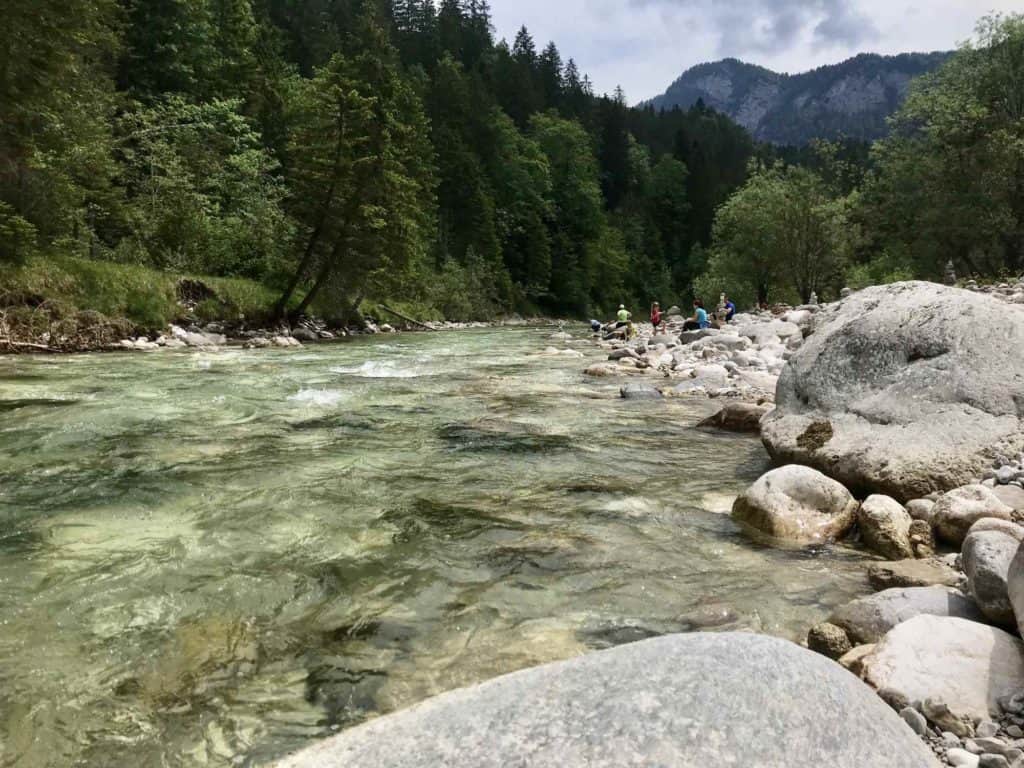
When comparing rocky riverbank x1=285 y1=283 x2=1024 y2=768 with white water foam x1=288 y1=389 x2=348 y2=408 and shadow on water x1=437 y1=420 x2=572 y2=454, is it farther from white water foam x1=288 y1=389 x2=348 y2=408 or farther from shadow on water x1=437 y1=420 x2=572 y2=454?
white water foam x1=288 y1=389 x2=348 y2=408

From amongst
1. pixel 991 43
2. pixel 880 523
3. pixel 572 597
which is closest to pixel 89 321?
pixel 572 597

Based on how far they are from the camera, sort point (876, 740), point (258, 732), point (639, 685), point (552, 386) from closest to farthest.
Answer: point (876, 740) → point (639, 685) → point (258, 732) → point (552, 386)

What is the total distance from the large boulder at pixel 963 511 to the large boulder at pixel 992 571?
105cm

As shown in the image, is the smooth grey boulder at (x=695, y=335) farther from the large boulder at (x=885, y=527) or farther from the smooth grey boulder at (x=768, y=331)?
the large boulder at (x=885, y=527)

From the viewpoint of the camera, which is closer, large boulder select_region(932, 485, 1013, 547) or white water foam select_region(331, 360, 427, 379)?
large boulder select_region(932, 485, 1013, 547)

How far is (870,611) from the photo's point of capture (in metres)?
3.52

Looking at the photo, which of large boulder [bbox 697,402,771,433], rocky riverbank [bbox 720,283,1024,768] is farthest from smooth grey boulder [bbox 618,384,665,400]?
rocky riverbank [bbox 720,283,1024,768]

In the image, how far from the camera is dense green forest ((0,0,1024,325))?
61.9ft

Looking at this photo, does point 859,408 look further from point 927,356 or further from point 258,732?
point 258,732

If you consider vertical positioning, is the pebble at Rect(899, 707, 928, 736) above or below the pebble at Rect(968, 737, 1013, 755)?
below

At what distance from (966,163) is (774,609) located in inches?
1393

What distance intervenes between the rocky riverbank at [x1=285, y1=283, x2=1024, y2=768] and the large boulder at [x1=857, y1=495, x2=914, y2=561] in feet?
0.05

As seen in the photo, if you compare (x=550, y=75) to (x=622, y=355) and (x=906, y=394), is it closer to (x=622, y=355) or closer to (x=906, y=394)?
(x=622, y=355)

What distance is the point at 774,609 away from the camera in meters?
3.95
